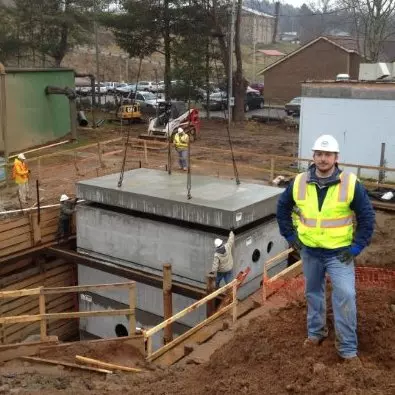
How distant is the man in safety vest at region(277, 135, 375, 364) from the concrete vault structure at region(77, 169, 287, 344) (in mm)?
5937

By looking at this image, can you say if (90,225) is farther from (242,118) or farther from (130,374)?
(242,118)

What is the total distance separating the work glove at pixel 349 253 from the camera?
4898 millimetres

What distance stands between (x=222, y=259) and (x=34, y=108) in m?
16.2

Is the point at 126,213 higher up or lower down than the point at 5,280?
higher up

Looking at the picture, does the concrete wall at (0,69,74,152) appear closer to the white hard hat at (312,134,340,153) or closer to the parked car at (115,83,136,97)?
the parked car at (115,83,136,97)

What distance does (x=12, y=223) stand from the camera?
526 inches

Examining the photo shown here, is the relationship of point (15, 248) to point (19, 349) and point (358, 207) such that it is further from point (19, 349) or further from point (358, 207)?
point (358, 207)

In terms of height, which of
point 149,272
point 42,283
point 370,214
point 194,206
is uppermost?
point 370,214

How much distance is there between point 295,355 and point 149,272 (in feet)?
24.7

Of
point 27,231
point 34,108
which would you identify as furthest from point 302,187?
point 34,108

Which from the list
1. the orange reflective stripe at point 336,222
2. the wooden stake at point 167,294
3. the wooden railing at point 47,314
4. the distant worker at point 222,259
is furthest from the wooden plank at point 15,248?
the orange reflective stripe at point 336,222

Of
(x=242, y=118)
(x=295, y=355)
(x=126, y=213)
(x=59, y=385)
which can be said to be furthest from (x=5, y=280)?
(x=242, y=118)

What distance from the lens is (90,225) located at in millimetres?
13359

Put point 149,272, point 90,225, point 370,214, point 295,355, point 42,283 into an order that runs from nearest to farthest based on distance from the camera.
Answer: point 370,214, point 295,355, point 149,272, point 90,225, point 42,283
